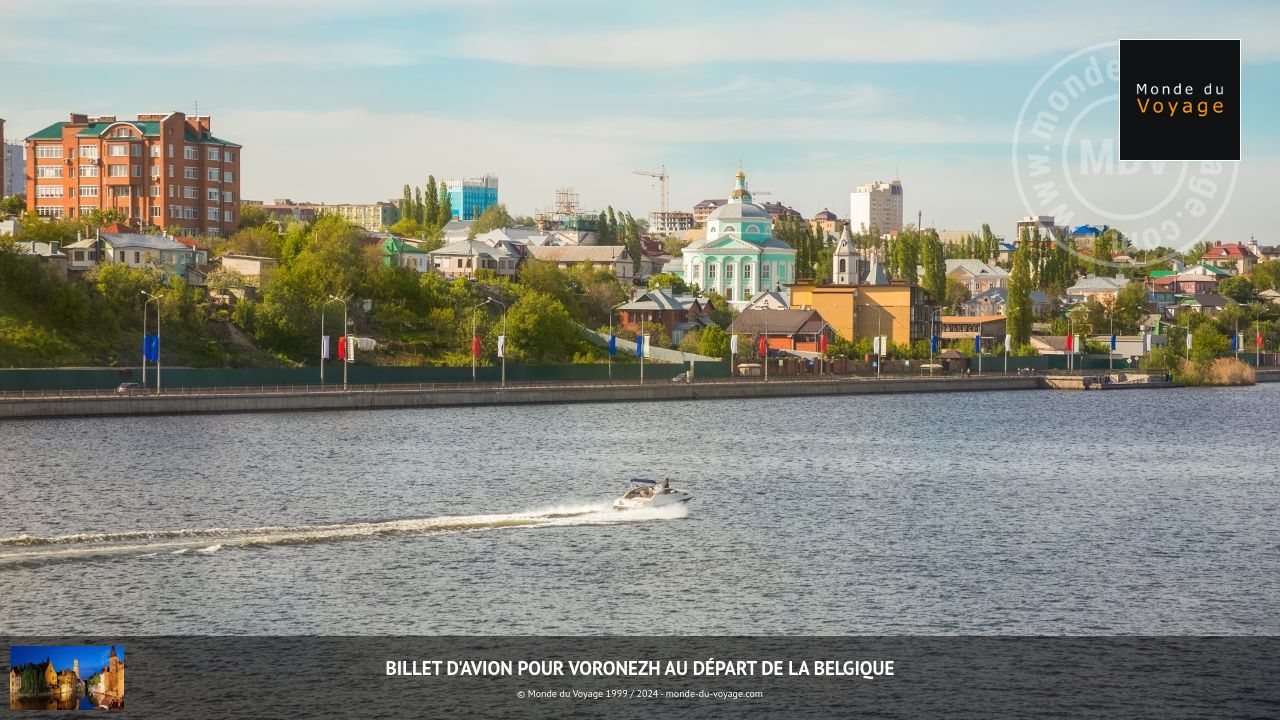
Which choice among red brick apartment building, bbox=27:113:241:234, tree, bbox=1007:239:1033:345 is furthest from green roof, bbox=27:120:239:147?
tree, bbox=1007:239:1033:345

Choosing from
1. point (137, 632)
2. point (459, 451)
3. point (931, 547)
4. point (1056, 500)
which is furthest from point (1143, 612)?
point (459, 451)

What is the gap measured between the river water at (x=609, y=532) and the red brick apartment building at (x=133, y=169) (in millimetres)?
65917

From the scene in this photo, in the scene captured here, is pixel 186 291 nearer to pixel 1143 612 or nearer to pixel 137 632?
pixel 137 632

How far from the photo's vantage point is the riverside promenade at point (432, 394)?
280 ft

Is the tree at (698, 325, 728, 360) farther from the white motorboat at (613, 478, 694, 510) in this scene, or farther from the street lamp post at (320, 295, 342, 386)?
the white motorboat at (613, 478, 694, 510)

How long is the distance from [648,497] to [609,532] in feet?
14.4

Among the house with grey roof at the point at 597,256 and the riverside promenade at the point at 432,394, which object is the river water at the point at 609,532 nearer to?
the riverside promenade at the point at 432,394

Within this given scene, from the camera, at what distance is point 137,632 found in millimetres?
35750

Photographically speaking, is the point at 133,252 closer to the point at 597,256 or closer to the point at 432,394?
the point at 432,394

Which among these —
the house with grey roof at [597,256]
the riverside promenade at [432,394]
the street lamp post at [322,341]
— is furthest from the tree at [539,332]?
the house with grey roof at [597,256]

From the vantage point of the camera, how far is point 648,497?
2159 inches

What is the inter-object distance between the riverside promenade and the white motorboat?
42531mm

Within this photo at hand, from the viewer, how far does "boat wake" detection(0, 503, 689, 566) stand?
44344 mm

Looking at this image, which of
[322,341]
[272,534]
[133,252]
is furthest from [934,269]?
[272,534]
